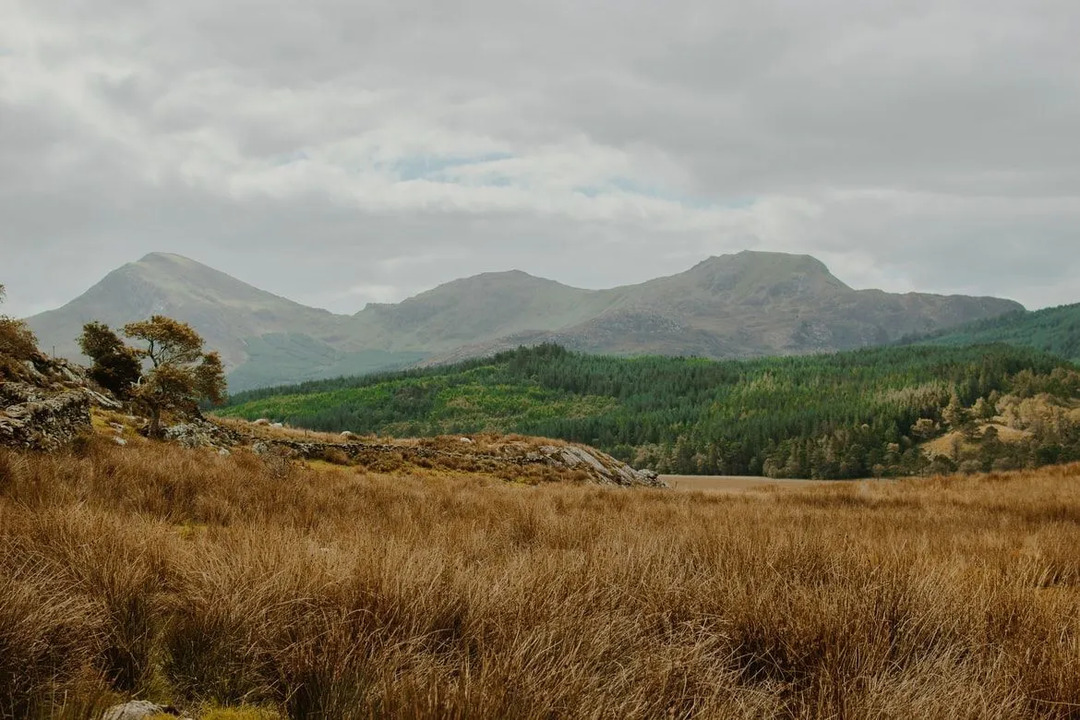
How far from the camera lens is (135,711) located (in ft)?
7.86

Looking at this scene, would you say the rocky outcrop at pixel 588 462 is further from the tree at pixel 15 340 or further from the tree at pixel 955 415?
the tree at pixel 955 415

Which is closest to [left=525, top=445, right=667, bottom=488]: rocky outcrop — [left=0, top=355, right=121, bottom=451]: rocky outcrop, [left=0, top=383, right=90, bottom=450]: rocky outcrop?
[left=0, top=355, right=121, bottom=451]: rocky outcrop

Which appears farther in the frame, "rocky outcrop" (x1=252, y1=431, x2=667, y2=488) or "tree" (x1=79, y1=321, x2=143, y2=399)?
"tree" (x1=79, y1=321, x2=143, y2=399)

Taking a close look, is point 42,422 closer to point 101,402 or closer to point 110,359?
point 101,402

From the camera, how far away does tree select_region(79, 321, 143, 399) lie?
25750mm

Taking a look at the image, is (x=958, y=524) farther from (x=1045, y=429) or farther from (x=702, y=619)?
(x=1045, y=429)

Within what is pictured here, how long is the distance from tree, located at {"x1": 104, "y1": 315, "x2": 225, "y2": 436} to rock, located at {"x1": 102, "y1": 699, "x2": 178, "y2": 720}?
62.5 feet

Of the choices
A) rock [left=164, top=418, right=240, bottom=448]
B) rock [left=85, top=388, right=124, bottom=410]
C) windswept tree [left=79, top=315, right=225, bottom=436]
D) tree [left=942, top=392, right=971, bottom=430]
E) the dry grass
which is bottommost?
tree [left=942, top=392, right=971, bottom=430]

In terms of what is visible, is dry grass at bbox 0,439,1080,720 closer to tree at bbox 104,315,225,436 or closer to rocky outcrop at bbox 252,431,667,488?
tree at bbox 104,315,225,436

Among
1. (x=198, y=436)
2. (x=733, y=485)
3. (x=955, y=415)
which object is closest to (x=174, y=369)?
(x=198, y=436)

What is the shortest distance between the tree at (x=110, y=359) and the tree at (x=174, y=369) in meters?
6.42

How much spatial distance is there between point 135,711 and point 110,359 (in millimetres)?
29976

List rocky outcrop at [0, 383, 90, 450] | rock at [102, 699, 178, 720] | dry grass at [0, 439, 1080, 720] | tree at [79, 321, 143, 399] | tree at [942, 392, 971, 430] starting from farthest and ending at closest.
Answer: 1. tree at [942, 392, 971, 430]
2. tree at [79, 321, 143, 399]
3. rocky outcrop at [0, 383, 90, 450]
4. dry grass at [0, 439, 1080, 720]
5. rock at [102, 699, 178, 720]

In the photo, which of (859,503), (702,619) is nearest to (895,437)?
(859,503)
